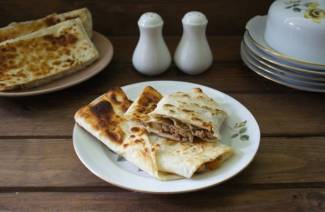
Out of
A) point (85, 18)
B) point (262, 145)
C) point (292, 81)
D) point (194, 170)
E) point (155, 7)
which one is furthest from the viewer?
point (155, 7)

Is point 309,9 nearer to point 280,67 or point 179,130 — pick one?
point 280,67

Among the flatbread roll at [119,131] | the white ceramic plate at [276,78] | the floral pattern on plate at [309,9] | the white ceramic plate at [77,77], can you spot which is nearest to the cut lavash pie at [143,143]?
the flatbread roll at [119,131]

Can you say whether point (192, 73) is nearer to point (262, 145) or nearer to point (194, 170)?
point (262, 145)

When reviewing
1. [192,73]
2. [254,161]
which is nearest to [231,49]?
[192,73]

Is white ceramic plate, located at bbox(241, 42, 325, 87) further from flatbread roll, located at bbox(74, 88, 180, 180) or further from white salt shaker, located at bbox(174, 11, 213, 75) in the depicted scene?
flatbread roll, located at bbox(74, 88, 180, 180)

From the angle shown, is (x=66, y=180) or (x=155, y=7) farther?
(x=155, y=7)

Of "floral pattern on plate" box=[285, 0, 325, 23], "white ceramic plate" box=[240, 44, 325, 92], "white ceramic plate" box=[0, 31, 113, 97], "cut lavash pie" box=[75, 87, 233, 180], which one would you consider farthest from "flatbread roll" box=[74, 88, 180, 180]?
"floral pattern on plate" box=[285, 0, 325, 23]
